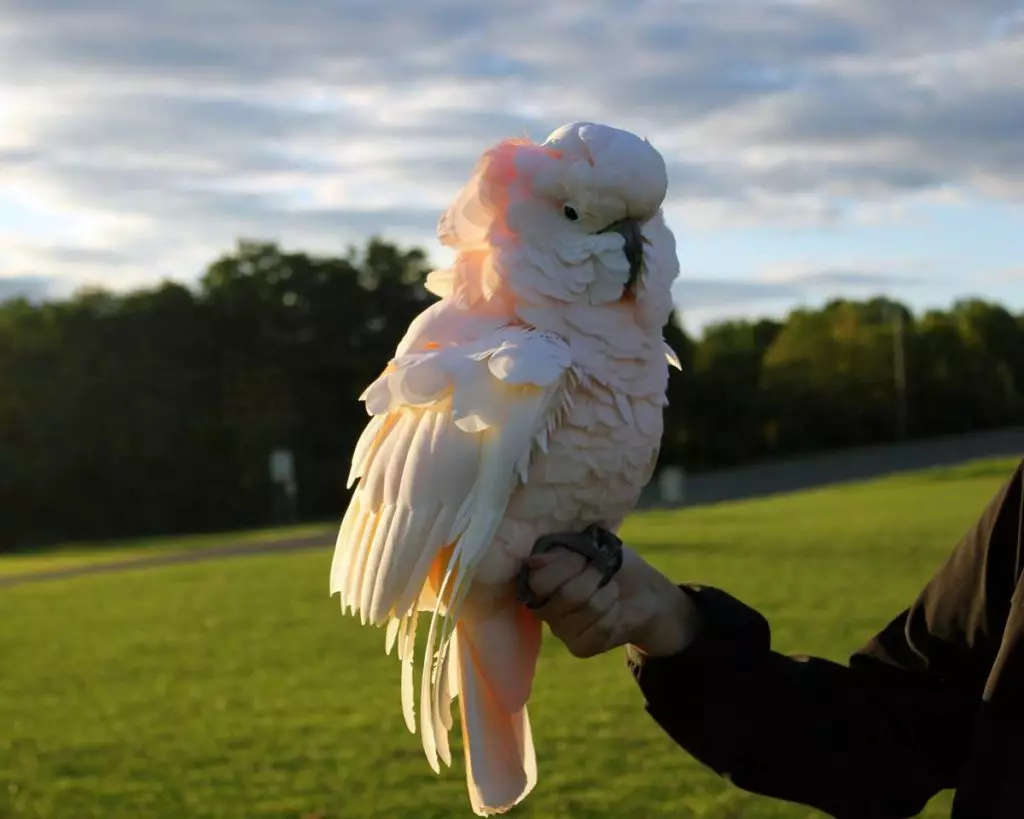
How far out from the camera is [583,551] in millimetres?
1389

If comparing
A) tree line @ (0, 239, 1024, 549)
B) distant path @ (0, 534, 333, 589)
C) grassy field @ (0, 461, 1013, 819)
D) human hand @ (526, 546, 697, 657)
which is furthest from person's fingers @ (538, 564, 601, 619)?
tree line @ (0, 239, 1024, 549)

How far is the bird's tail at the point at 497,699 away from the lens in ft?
4.91

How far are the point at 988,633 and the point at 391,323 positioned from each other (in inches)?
531

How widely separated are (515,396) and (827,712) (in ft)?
2.15

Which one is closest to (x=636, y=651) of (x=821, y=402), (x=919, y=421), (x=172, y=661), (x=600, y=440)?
(x=600, y=440)

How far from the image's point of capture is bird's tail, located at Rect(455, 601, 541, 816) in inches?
58.9

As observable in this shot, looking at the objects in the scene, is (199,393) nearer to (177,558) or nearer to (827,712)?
(177,558)

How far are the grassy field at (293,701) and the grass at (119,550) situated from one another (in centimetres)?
305

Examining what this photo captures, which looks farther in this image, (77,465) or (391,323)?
(77,465)

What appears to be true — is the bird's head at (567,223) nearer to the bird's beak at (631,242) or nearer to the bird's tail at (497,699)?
the bird's beak at (631,242)

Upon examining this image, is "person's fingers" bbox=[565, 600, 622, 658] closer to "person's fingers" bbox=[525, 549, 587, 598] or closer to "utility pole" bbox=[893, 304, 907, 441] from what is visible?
"person's fingers" bbox=[525, 549, 587, 598]

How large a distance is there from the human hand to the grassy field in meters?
1.80

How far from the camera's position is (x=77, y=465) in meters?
16.1

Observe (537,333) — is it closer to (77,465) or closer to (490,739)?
(490,739)
